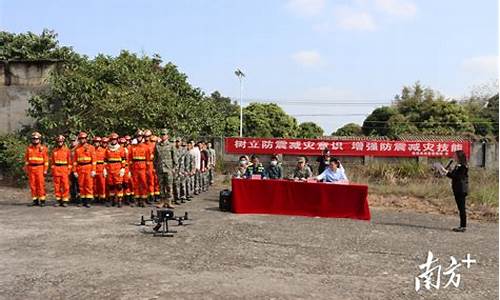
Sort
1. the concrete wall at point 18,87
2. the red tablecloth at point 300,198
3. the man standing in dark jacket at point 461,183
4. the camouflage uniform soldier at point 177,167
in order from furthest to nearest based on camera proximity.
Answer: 1. the concrete wall at point 18,87
2. the camouflage uniform soldier at point 177,167
3. the red tablecloth at point 300,198
4. the man standing in dark jacket at point 461,183

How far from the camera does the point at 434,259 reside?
7.81m

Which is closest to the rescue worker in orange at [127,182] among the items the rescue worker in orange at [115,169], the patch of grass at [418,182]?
the rescue worker in orange at [115,169]

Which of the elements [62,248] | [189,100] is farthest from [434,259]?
[189,100]

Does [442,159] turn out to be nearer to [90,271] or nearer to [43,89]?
[43,89]

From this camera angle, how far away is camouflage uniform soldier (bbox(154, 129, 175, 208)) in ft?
39.3

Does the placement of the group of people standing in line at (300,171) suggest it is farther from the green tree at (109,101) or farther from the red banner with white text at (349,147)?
the red banner with white text at (349,147)

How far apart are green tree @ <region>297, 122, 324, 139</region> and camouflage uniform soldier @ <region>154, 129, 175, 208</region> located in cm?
2767

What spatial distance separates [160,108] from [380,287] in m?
12.6

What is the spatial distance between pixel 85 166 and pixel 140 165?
1.29 meters

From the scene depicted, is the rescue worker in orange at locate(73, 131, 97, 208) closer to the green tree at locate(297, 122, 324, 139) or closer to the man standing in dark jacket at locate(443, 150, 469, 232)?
the man standing in dark jacket at locate(443, 150, 469, 232)

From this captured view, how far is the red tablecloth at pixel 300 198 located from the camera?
11375 millimetres

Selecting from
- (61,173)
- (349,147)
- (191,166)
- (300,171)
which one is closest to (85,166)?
(61,173)

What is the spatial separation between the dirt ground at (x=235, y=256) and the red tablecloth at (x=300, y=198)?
398mm

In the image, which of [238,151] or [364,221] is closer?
[364,221]
